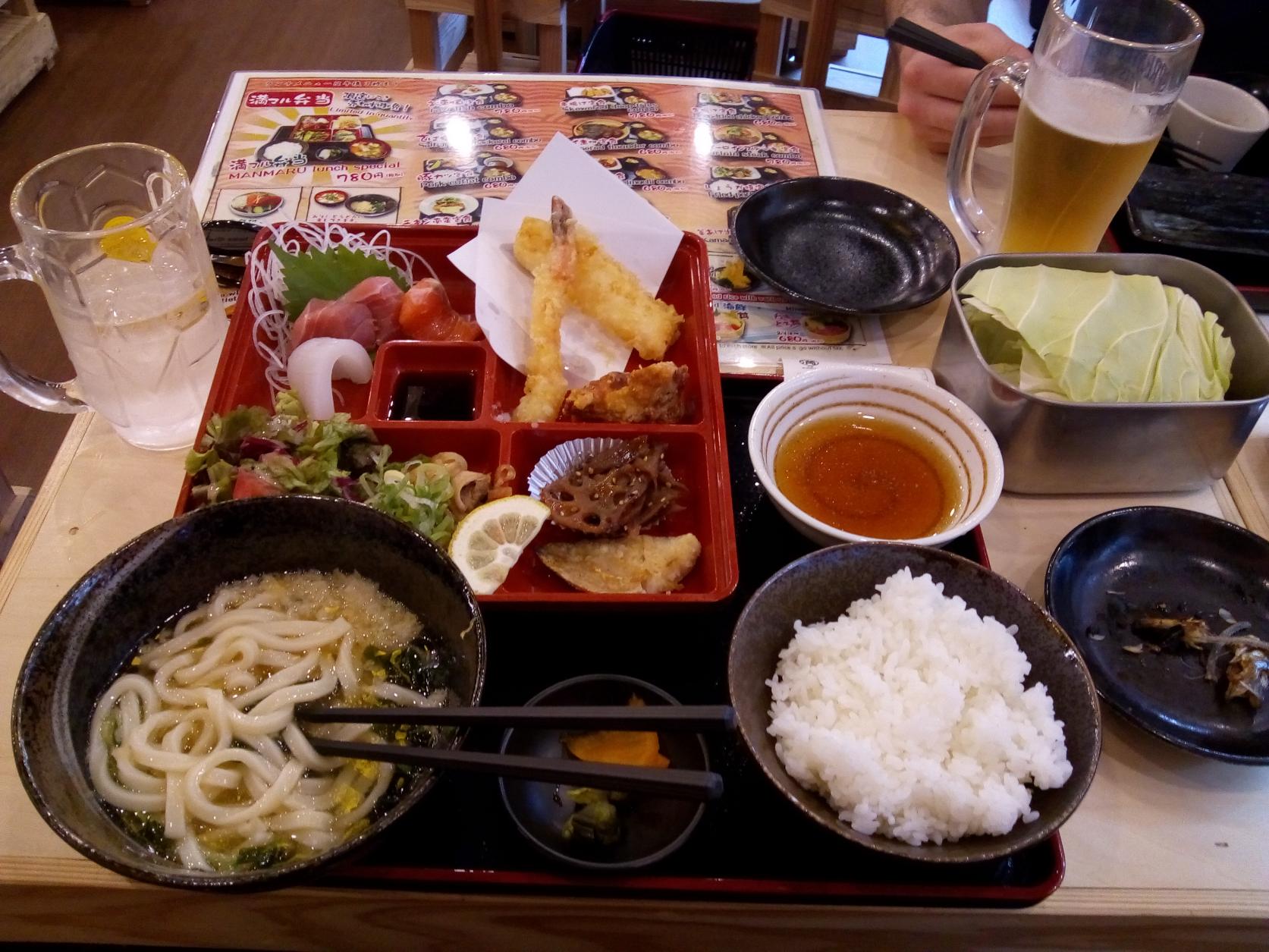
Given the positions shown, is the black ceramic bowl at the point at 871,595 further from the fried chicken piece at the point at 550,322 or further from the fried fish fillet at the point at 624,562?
the fried chicken piece at the point at 550,322

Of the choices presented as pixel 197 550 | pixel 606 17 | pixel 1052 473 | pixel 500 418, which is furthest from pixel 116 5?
pixel 1052 473

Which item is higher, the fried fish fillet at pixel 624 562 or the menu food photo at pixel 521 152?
the menu food photo at pixel 521 152

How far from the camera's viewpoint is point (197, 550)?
1280mm

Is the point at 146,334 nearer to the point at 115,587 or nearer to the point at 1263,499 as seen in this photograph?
the point at 115,587

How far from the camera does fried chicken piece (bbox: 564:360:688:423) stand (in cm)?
182

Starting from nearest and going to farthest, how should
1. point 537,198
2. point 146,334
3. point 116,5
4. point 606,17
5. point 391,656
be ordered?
point 391,656
point 146,334
point 537,198
point 606,17
point 116,5

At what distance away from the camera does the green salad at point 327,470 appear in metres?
1.56

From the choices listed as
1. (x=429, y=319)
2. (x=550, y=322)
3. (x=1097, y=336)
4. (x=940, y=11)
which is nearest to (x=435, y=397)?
(x=429, y=319)

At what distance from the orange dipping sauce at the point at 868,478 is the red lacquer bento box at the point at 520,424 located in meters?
0.15

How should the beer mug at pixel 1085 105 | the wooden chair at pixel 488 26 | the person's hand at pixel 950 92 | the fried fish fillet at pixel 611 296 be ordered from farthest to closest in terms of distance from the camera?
the wooden chair at pixel 488 26 → the person's hand at pixel 950 92 → the fried fish fillet at pixel 611 296 → the beer mug at pixel 1085 105

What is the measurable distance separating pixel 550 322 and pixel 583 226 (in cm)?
36

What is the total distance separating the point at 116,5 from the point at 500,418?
5749 mm

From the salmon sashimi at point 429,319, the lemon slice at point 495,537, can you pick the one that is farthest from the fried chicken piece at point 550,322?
the lemon slice at point 495,537

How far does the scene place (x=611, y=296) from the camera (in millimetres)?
2059
